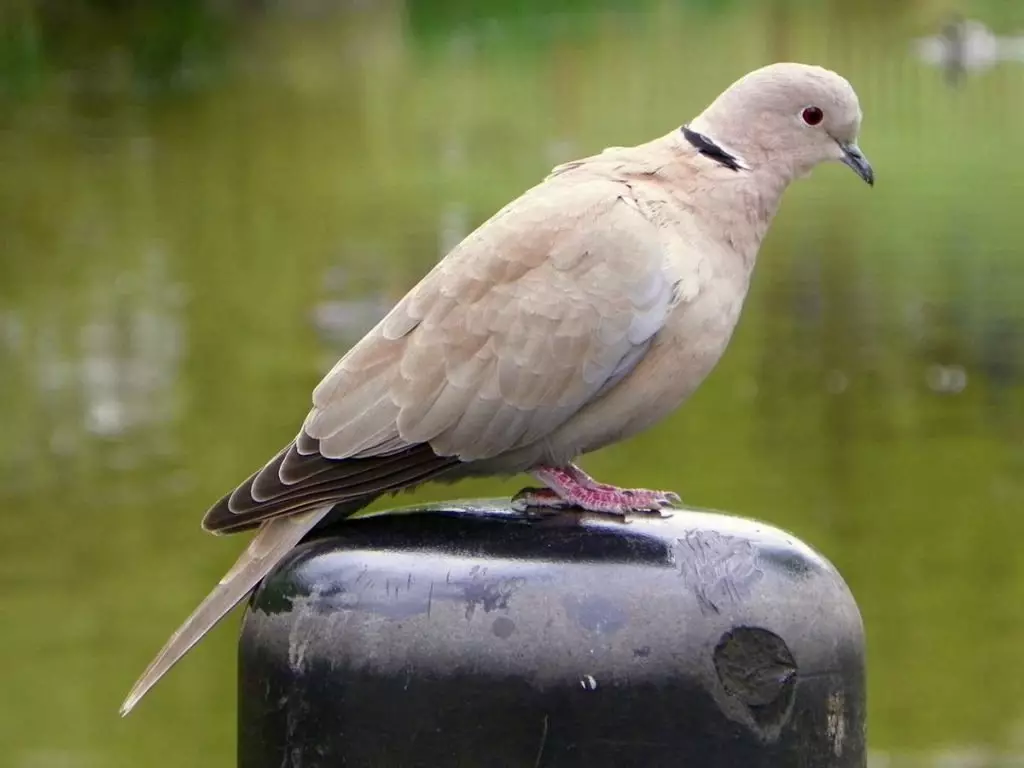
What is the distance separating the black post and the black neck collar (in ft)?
4.12

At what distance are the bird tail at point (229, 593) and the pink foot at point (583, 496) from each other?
1.24 ft

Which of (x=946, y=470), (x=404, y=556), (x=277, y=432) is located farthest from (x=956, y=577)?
(x=404, y=556)

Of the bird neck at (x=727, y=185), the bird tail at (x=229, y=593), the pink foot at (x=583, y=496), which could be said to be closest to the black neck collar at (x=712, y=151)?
the bird neck at (x=727, y=185)

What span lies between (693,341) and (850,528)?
222 inches

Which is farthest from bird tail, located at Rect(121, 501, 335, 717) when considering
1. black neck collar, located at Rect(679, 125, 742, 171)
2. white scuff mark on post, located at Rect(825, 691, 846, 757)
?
black neck collar, located at Rect(679, 125, 742, 171)

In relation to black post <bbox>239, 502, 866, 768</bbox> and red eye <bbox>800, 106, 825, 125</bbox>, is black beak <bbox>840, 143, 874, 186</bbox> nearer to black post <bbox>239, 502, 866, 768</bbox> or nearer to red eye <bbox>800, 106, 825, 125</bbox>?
red eye <bbox>800, 106, 825, 125</bbox>

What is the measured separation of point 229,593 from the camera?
10.3ft

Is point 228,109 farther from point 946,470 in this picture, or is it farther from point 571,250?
point 571,250

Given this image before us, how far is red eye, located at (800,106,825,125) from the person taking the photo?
Answer: 4.00 m

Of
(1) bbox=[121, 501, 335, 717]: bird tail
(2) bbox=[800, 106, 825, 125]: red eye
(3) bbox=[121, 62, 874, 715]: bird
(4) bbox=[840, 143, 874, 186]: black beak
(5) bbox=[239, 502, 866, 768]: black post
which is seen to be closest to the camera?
(5) bbox=[239, 502, 866, 768]: black post

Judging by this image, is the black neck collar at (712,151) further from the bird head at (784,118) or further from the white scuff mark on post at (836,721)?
the white scuff mark on post at (836,721)

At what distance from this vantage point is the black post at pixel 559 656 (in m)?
2.54

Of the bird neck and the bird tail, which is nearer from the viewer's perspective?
the bird tail

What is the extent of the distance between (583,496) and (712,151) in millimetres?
875
